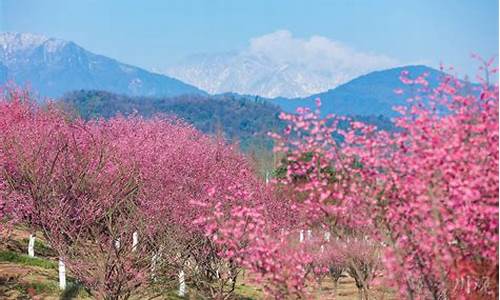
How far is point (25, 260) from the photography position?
29.9 meters

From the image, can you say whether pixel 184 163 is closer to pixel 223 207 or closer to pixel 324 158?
pixel 223 207

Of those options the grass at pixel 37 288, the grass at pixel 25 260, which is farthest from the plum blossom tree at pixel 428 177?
the grass at pixel 25 260

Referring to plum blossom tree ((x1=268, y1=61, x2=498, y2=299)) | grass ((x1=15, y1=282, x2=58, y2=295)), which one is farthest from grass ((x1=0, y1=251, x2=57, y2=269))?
plum blossom tree ((x1=268, y1=61, x2=498, y2=299))

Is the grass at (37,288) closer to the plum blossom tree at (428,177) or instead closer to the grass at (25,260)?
the grass at (25,260)

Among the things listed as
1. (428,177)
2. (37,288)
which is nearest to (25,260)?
(37,288)

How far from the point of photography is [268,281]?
518 inches

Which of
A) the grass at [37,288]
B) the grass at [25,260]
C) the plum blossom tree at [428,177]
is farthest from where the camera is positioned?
the grass at [25,260]

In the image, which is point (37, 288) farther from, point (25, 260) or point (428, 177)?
point (428, 177)

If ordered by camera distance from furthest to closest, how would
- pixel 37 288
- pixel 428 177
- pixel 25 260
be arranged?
pixel 25 260 < pixel 37 288 < pixel 428 177

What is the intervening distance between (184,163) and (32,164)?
8.79m

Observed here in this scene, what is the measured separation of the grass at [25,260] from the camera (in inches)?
1164

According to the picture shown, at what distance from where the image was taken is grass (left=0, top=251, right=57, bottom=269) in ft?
97.0

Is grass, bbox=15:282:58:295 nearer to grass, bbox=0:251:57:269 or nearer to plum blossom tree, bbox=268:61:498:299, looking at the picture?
grass, bbox=0:251:57:269

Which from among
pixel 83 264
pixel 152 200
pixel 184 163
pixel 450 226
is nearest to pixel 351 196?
pixel 450 226
